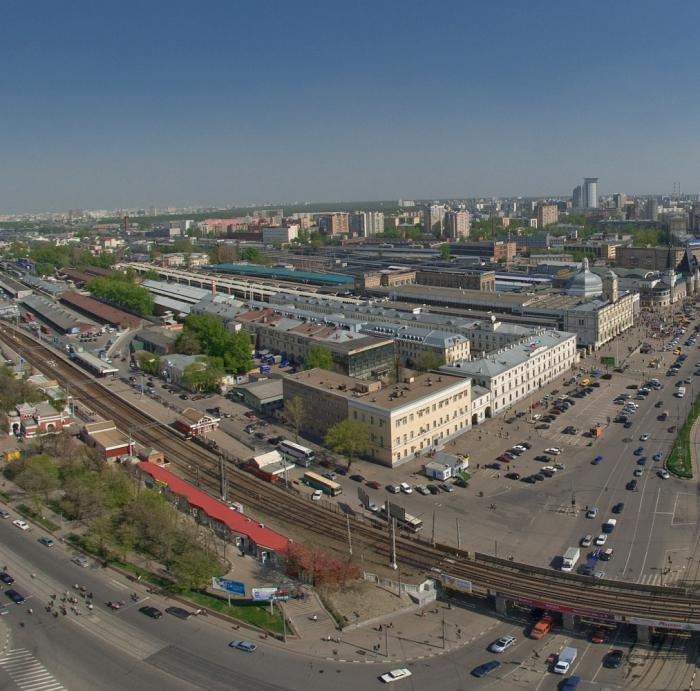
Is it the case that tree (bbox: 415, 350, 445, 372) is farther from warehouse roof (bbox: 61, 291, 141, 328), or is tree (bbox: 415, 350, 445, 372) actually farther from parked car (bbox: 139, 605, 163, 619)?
warehouse roof (bbox: 61, 291, 141, 328)

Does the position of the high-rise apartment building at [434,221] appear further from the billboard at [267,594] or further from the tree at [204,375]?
the billboard at [267,594]

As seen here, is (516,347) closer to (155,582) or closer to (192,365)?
(192,365)

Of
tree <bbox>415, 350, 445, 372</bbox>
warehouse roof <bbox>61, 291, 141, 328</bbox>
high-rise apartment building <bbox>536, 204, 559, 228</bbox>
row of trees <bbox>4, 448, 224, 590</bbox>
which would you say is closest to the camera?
row of trees <bbox>4, 448, 224, 590</bbox>

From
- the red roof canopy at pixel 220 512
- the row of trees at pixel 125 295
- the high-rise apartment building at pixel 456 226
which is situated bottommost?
the red roof canopy at pixel 220 512

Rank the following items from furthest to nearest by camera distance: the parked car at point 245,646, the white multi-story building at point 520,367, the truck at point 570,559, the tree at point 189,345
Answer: the tree at point 189,345
the white multi-story building at point 520,367
the truck at point 570,559
the parked car at point 245,646

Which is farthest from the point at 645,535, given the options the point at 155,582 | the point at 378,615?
the point at 155,582

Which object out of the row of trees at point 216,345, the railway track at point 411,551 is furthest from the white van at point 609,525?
the row of trees at point 216,345

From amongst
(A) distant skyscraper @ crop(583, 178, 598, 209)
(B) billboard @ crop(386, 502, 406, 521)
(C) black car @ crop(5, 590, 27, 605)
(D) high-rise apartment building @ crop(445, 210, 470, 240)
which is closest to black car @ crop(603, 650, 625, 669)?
(B) billboard @ crop(386, 502, 406, 521)
